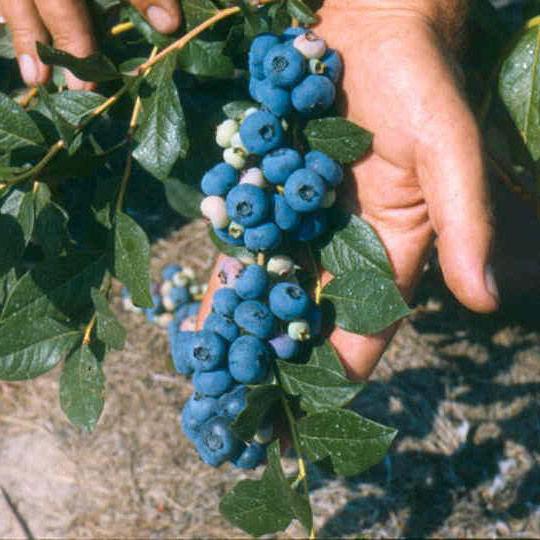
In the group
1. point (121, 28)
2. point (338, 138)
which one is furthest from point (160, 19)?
point (338, 138)

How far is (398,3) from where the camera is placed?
1.62 metres

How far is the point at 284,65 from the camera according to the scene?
1.34m

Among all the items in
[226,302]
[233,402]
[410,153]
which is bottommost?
[233,402]

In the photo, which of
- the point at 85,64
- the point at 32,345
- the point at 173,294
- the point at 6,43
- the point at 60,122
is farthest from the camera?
the point at 173,294

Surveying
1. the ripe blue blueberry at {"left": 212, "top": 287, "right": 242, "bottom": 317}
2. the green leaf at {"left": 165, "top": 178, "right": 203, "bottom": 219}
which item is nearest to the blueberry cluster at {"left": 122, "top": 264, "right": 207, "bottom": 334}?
the green leaf at {"left": 165, "top": 178, "right": 203, "bottom": 219}

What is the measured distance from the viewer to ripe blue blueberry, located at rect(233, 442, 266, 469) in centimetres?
137

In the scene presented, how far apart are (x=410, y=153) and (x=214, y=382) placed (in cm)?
55

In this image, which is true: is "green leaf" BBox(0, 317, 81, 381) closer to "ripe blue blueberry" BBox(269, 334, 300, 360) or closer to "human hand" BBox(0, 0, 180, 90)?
"ripe blue blueberry" BBox(269, 334, 300, 360)

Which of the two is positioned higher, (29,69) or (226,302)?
(29,69)

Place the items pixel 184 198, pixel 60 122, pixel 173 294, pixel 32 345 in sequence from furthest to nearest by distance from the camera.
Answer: pixel 173 294, pixel 184 198, pixel 32 345, pixel 60 122

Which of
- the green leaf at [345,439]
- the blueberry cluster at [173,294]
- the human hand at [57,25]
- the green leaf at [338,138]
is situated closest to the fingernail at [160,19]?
the human hand at [57,25]

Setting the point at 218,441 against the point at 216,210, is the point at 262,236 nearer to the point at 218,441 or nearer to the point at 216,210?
the point at 216,210

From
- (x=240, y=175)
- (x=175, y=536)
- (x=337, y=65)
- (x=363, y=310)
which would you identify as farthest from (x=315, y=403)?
(x=175, y=536)

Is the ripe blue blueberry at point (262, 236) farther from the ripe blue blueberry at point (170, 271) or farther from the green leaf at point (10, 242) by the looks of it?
the ripe blue blueberry at point (170, 271)
